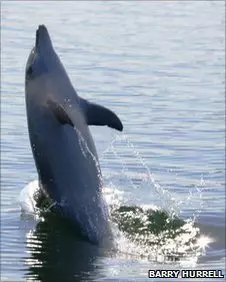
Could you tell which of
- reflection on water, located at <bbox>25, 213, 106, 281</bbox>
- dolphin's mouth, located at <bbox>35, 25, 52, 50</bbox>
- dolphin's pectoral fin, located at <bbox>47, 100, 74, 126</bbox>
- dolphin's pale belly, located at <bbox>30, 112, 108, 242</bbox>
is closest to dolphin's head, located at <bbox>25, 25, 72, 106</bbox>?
dolphin's mouth, located at <bbox>35, 25, 52, 50</bbox>

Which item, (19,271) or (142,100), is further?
(142,100)

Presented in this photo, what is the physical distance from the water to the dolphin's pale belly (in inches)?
29.4

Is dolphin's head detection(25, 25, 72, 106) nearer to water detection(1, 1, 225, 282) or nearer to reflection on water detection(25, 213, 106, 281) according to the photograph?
reflection on water detection(25, 213, 106, 281)

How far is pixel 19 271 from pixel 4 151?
8.35 m

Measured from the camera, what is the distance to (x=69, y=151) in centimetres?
2053

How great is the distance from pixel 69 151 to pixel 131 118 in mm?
10206

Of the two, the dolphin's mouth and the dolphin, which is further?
the dolphin's mouth

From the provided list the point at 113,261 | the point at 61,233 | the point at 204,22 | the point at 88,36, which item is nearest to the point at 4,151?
the point at 61,233

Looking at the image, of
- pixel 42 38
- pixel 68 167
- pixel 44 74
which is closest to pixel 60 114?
pixel 68 167

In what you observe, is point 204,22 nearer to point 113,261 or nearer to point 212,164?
point 212,164

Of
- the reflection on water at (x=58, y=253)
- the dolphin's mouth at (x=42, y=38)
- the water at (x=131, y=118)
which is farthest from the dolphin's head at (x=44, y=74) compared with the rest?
the water at (x=131, y=118)

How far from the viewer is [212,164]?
27.0 metres

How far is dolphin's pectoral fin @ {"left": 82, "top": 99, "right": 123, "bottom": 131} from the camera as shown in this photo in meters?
20.5

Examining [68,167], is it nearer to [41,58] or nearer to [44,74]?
[44,74]
